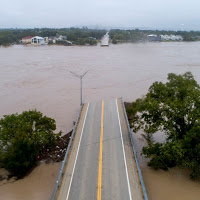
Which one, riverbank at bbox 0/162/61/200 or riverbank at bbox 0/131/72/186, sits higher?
riverbank at bbox 0/131/72/186

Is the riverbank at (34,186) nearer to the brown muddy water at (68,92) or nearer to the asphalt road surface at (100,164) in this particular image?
the brown muddy water at (68,92)

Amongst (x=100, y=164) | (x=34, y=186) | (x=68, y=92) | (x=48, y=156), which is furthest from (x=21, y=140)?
(x=68, y=92)

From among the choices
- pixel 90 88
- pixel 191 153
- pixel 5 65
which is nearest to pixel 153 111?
pixel 191 153

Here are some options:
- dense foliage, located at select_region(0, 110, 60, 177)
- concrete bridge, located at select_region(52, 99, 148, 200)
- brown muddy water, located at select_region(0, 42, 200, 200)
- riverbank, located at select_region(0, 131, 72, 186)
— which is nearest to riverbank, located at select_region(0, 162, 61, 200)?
brown muddy water, located at select_region(0, 42, 200, 200)

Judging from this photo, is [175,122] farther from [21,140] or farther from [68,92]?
[68,92]

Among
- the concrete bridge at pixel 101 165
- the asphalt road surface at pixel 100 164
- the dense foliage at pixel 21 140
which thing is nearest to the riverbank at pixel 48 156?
the dense foliage at pixel 21 140

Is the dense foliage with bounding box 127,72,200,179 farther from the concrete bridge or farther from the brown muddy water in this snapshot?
the concrete bridge
